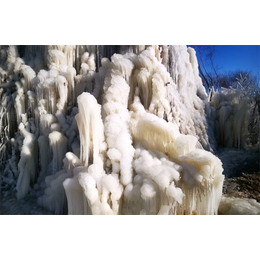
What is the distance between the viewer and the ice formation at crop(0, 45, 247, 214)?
274 cm

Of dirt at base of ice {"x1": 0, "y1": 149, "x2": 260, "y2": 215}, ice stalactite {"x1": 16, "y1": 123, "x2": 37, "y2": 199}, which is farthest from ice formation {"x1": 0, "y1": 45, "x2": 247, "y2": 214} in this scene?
dirt at base of ice {"x1": 0, "y1": 149, "x2": 260, "y2": 215}

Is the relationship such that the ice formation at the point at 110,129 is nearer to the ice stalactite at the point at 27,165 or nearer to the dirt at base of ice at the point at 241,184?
the ice stalactite at the point at 27,165

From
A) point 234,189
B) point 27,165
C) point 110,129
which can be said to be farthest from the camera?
point 27,165

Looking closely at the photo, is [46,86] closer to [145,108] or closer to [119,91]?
[119,91]

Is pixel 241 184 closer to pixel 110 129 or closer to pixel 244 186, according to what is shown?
pixel 244 186

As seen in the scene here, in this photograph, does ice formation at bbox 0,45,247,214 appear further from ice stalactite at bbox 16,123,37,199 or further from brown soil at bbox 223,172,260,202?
brown soil at bbox 223,172,260,202

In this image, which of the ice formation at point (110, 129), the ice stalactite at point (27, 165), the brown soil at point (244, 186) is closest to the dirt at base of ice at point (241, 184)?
the brown soil at point (244, 186)

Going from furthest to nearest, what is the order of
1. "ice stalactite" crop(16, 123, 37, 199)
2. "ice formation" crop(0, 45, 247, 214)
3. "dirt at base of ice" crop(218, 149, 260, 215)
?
1. "ice stalactite" crop(16, 123, 37, 199)
2. "dirt at base of ice" crop(218, 149, 260, 215)
3. "ice formation" crop(0, 45, 247, 214)

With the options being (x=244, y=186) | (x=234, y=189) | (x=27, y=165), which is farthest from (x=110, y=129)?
(x=244, y=186)

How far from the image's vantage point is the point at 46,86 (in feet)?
11.8

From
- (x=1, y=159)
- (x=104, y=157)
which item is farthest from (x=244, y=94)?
(x=1, y=159)

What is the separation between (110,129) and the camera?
298 centimetres

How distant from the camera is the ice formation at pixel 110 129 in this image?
108 inches
